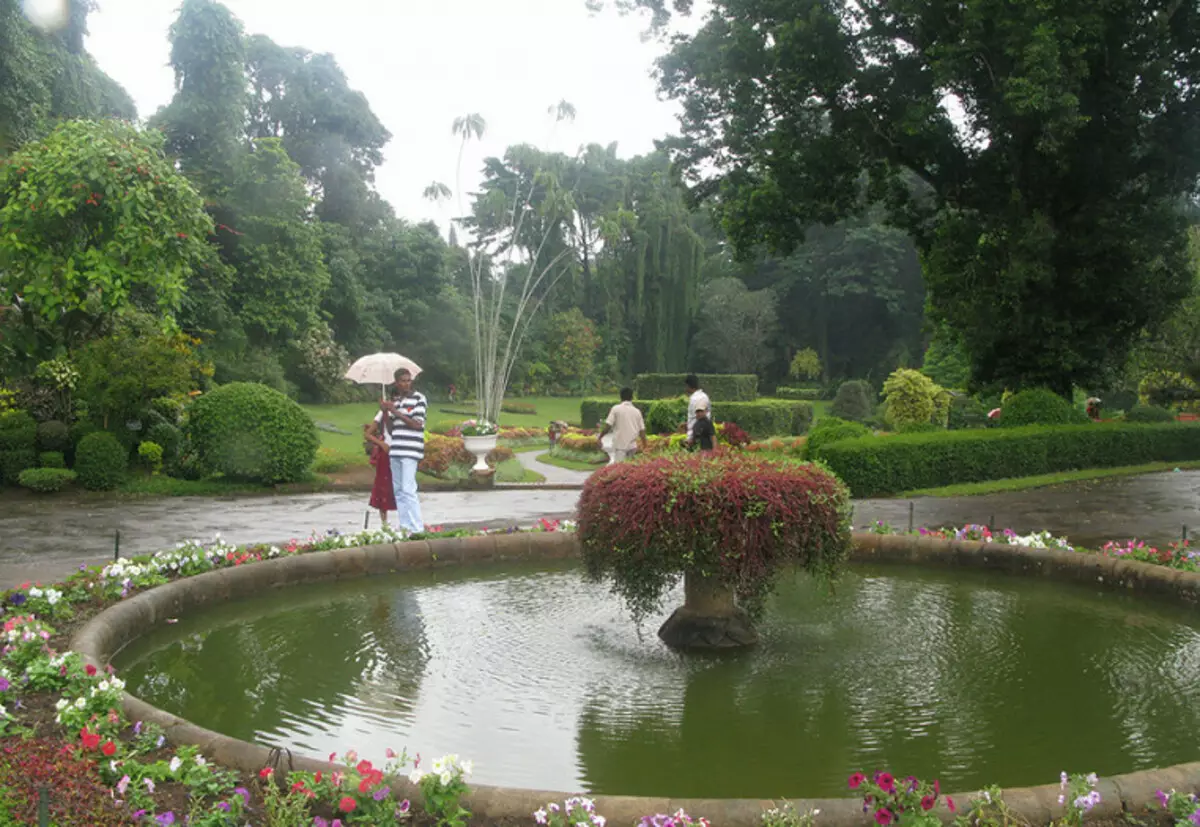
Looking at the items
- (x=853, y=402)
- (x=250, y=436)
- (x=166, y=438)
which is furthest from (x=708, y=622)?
(x=853, y=402)

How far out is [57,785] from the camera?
379 centimetres

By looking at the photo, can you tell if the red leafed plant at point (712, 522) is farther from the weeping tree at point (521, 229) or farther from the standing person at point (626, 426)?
the weeping tree at point (521, 229)

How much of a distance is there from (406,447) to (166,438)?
9141 mm

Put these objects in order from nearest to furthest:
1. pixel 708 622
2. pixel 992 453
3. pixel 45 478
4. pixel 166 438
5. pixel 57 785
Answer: pixel 57 785
pixel 708 622
pixel 45 478
pixel 166 438
pixel 992 453

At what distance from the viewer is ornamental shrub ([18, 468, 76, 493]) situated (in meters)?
15.7

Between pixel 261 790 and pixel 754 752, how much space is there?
87.9 inches

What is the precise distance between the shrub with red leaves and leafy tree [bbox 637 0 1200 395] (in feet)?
57.3

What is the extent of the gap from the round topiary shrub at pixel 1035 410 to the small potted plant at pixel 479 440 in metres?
10.5

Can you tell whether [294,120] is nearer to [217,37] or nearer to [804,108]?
[217,37]

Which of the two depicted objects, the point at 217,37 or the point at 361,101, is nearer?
the point at 217,37

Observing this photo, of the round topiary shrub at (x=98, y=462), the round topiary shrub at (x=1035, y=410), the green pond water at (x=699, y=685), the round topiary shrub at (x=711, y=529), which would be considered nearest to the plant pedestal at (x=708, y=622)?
the round topiary shrub at (x=711, y=529)

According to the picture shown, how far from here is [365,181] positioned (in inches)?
1940

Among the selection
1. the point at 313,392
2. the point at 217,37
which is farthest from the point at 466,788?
the point at 313,392

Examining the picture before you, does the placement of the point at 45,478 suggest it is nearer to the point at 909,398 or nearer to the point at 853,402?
the point at 909,398
